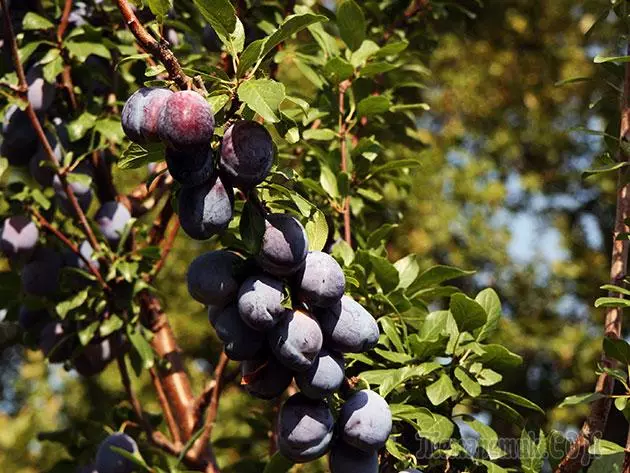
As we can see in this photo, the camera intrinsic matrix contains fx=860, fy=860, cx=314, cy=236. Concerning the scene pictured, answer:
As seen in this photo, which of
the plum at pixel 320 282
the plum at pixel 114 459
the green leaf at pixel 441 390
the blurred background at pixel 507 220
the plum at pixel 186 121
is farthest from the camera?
the blurred background at pixel 507 220

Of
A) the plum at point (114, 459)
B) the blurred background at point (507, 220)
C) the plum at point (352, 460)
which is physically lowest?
the blurred background at point (507, 220)

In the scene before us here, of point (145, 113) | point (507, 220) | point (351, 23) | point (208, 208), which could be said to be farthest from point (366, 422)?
point (507, 220)

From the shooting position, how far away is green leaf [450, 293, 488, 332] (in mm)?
1066

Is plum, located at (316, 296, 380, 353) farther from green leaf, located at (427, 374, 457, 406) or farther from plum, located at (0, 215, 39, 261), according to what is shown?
plum, located at (0, 215, 39, 261)

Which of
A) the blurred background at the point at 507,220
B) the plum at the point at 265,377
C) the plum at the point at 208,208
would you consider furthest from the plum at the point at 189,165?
the blurred background at the point at 507,220

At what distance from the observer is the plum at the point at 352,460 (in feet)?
3.07

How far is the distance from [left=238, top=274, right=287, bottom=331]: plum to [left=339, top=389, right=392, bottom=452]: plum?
15 centimetres

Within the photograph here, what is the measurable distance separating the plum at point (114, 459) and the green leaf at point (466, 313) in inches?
21.9

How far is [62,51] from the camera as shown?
4.74 feet

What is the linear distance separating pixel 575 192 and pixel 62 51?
188 inches

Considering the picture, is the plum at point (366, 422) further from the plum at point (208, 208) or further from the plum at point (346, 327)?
the plum at point (208, 208)

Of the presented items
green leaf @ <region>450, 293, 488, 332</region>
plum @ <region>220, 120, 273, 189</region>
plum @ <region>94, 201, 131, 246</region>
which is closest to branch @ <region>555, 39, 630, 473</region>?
green leaf @ <region>450, 293, 488, 332</region>

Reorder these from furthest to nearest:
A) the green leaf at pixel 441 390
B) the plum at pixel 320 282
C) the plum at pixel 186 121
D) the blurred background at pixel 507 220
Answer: the blurred background at pixel 507 220 < the green leaf at pixel 441 390 < the plum at pixel 320 282 < the plum at pixel 186 121

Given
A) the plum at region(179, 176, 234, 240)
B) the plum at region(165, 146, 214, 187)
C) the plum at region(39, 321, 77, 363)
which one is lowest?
the plum at region(39, 321, 77, 363)
